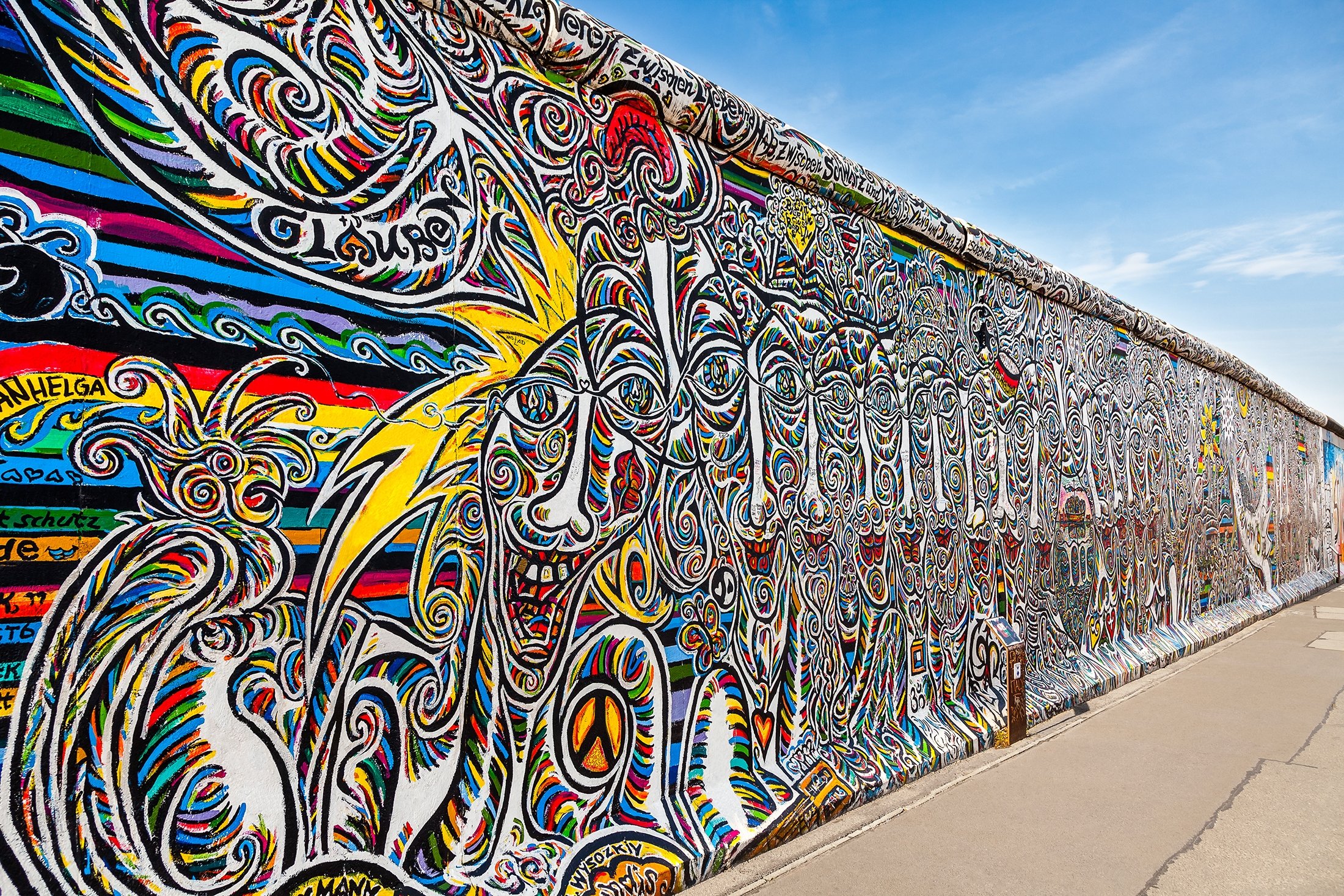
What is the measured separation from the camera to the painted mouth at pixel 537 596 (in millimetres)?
2172

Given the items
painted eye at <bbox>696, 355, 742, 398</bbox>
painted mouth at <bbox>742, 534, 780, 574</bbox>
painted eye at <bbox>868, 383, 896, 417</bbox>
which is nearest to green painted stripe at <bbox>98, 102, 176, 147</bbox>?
painted eye at <bbox>696, 355, 742, 398</bbox>

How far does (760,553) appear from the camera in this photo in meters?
2.97

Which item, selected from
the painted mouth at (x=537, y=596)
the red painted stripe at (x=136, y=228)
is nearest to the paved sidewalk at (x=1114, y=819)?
the painted mouth at (x=537, y=596)

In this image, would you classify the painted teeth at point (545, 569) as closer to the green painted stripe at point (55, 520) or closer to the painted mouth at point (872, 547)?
the green painted stripe at point (55, 520)

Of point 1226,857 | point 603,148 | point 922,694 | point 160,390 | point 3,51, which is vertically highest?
point 603,148

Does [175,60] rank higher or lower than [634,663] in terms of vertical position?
higher

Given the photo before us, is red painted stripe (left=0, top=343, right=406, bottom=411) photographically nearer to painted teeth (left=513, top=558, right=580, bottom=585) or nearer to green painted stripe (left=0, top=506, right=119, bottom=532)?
green painted stripe (left=0, top=506, right=119, bottom=532)

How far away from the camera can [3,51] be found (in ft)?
4.75

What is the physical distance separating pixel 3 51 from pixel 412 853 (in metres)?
1.81

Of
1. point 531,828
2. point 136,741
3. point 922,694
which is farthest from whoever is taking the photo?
point 922,694

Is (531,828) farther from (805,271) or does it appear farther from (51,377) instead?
(805,271)

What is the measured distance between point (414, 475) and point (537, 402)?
424 millimetres

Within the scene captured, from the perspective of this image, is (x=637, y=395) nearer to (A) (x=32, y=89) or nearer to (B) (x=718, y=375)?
(B) (x=718, y=375)

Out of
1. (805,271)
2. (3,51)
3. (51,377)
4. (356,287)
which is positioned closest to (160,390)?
(51,377)
